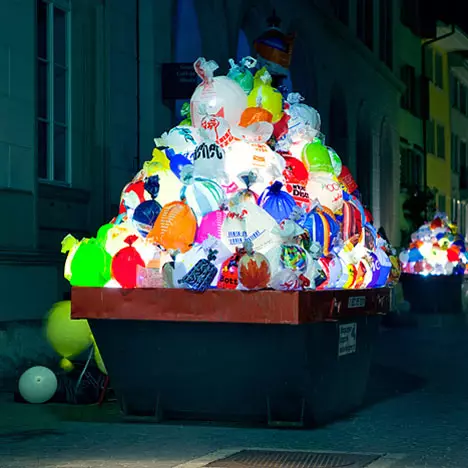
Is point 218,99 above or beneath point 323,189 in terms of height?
above

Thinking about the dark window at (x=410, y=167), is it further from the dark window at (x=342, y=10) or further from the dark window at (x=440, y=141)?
the dark window at (x=342, y=10)

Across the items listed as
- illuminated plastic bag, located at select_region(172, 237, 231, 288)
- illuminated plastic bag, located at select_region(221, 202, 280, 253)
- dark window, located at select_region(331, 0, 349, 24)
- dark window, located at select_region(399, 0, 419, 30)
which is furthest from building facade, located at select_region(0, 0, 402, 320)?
dark window, located at select_region(399, 0, 419, 30)

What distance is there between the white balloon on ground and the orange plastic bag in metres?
2.38

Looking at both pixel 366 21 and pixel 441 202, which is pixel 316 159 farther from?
pixel 441 202

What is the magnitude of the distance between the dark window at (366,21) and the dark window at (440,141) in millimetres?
13127

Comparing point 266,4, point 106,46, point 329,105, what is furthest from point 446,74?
point 106,46

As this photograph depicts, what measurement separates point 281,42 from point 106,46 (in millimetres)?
2945

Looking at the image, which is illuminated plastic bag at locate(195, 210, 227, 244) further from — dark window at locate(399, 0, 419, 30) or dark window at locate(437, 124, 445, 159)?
dark window at locate(437, 124, 445, 159)

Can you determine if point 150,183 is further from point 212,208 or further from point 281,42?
point 281,42

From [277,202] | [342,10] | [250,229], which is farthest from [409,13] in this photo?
[250,229]

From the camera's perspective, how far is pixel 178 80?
1848 cm

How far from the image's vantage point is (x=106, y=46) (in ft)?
55.4

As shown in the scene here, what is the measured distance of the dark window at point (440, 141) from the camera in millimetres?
49875

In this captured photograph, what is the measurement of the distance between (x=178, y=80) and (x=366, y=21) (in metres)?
19.4
